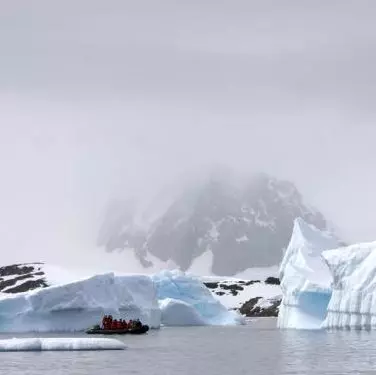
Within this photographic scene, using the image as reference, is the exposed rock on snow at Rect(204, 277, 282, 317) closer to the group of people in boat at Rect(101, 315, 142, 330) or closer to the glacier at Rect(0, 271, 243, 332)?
the glacier at Rect(0, 271, 243, 332)

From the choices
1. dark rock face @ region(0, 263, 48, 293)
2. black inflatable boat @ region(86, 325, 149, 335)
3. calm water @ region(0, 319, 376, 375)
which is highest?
dark rock face @ region(0, 263, 48, 293)

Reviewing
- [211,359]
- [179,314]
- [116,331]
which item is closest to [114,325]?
[116,331]

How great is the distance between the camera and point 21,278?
138m

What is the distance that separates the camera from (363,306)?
191ft

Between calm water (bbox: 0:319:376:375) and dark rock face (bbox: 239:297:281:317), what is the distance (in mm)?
68889

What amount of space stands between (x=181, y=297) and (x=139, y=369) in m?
53.1

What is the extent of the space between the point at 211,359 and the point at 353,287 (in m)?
23.5

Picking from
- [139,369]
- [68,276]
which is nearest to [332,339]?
[139,369]

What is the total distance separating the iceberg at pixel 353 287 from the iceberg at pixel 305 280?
13.8ft

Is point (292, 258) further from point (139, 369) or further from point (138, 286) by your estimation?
point (139, 369)

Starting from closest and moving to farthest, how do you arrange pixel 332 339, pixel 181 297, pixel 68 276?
pixel 332 339 < pixel 181 297 < pixel 68 276

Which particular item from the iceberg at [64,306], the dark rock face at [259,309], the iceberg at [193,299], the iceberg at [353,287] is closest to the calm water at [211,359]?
the iceberg at [353,287]

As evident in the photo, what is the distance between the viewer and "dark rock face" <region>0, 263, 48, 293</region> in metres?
125

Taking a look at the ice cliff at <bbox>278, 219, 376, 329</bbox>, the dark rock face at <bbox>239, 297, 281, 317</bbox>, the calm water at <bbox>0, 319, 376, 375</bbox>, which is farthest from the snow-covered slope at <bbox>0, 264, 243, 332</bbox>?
the dark rock face at <bbox>239, 297, 281, 317</bbox>
